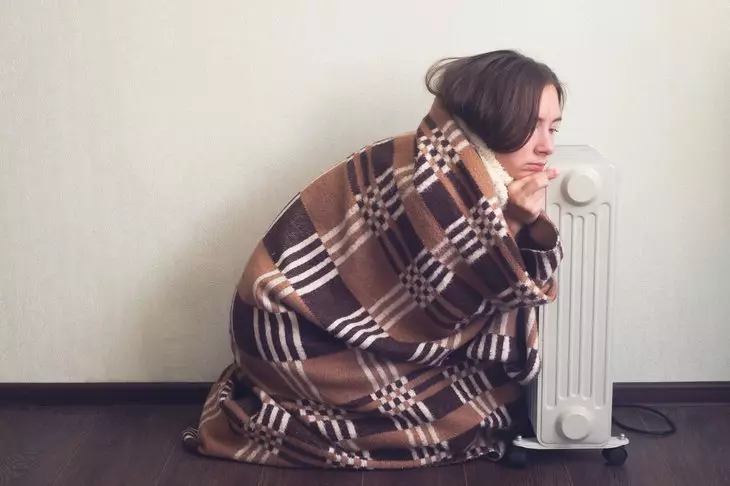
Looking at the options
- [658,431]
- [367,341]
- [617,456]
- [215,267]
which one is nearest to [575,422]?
[617,456]

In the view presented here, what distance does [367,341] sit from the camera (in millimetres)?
1528

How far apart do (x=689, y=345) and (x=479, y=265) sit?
60 centimetres

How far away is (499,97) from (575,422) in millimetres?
545

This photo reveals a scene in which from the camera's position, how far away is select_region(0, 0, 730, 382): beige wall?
1660 millimetres

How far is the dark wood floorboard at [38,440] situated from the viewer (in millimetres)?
1604

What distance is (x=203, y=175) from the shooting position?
175 cm

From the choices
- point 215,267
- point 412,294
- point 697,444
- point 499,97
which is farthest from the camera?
point 215,267

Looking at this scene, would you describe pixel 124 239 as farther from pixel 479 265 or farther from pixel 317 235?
pixel 479 265

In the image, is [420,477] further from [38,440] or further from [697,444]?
[38,440]

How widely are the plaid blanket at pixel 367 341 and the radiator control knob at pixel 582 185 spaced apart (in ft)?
0.32

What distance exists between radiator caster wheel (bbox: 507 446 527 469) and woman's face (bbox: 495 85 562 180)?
46 cm

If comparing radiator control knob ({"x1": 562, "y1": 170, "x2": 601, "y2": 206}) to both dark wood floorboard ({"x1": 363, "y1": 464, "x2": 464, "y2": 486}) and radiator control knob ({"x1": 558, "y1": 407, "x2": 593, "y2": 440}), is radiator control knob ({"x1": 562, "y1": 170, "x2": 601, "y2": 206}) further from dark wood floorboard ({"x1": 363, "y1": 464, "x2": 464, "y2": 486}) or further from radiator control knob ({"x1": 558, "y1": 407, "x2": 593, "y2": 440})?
dark wood floorboard ({"x1": 363, "y1": 464, "x2": 464, "y2": 486})

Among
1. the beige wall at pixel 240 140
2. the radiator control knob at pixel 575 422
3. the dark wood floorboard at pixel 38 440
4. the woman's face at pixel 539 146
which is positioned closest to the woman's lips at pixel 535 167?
the woman's face at pixel 539 146

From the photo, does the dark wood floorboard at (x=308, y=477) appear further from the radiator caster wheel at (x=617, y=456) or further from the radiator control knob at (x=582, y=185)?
the radiator control knob at (x=582, y=185)
